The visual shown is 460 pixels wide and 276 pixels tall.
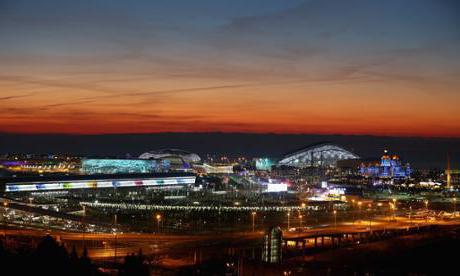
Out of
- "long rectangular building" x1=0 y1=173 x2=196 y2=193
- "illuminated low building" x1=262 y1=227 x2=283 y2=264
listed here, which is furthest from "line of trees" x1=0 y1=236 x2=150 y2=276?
"long rectangular building" x1=0 y1=173 x2=196 y2=193

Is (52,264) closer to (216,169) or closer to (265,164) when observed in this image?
(216,169)

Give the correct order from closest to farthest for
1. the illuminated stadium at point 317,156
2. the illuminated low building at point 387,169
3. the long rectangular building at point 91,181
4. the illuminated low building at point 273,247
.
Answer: the illuminated low building at point 273,247 < the long rectangular building at point 91,181 < the illuminated low building at point 387,169 < the illuminated stadium at point 317,156

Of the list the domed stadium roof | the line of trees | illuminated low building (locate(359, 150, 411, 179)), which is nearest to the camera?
the line of trees

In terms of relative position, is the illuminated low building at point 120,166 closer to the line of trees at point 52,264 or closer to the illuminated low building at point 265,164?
the illuminated low building at point 265,164

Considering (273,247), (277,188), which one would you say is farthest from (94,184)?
(273,247)

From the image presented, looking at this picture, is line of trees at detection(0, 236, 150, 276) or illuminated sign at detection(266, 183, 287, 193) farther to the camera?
illuminated sign at detection(266, 183, 287, 193)

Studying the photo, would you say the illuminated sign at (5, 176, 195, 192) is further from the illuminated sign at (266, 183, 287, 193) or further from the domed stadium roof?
the domed stadium roof

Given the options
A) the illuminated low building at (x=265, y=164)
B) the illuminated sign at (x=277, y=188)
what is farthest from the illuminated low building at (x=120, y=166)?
the illuminated sign at (x=277, y=188)
